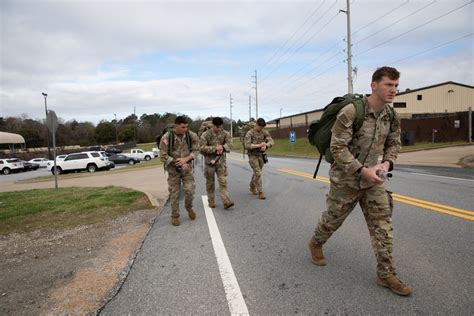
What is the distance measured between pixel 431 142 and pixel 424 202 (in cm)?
2765

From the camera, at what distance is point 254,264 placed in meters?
3.89

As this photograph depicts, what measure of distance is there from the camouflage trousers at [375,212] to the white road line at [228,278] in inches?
48.4

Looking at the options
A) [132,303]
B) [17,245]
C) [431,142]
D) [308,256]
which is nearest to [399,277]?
[308,256]

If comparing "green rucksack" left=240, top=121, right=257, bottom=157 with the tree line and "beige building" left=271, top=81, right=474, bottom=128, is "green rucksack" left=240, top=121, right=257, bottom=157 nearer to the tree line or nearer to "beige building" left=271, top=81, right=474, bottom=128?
"beige building" left=271, top=81, right=474, bottom=128

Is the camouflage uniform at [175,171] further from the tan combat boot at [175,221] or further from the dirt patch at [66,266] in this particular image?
the dirt patch at [66,266]

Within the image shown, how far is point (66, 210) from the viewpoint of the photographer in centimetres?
739

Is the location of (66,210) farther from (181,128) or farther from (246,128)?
(246,128)

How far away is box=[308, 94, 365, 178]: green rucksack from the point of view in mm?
3232

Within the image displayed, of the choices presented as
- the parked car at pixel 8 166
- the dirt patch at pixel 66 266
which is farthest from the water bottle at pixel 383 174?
the parked car at pixel 8 166

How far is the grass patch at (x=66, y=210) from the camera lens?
6305mm

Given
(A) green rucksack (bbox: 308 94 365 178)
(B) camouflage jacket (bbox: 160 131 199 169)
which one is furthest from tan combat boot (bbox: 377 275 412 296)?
(B) camouflage jacket (bbox: 160 131 199 169)

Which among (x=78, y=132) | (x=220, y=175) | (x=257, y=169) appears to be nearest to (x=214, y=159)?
(x=220, y=175)

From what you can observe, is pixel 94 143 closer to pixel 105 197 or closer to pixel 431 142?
pixel 431 142

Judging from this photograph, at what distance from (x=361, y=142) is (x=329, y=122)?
404 millimetres
